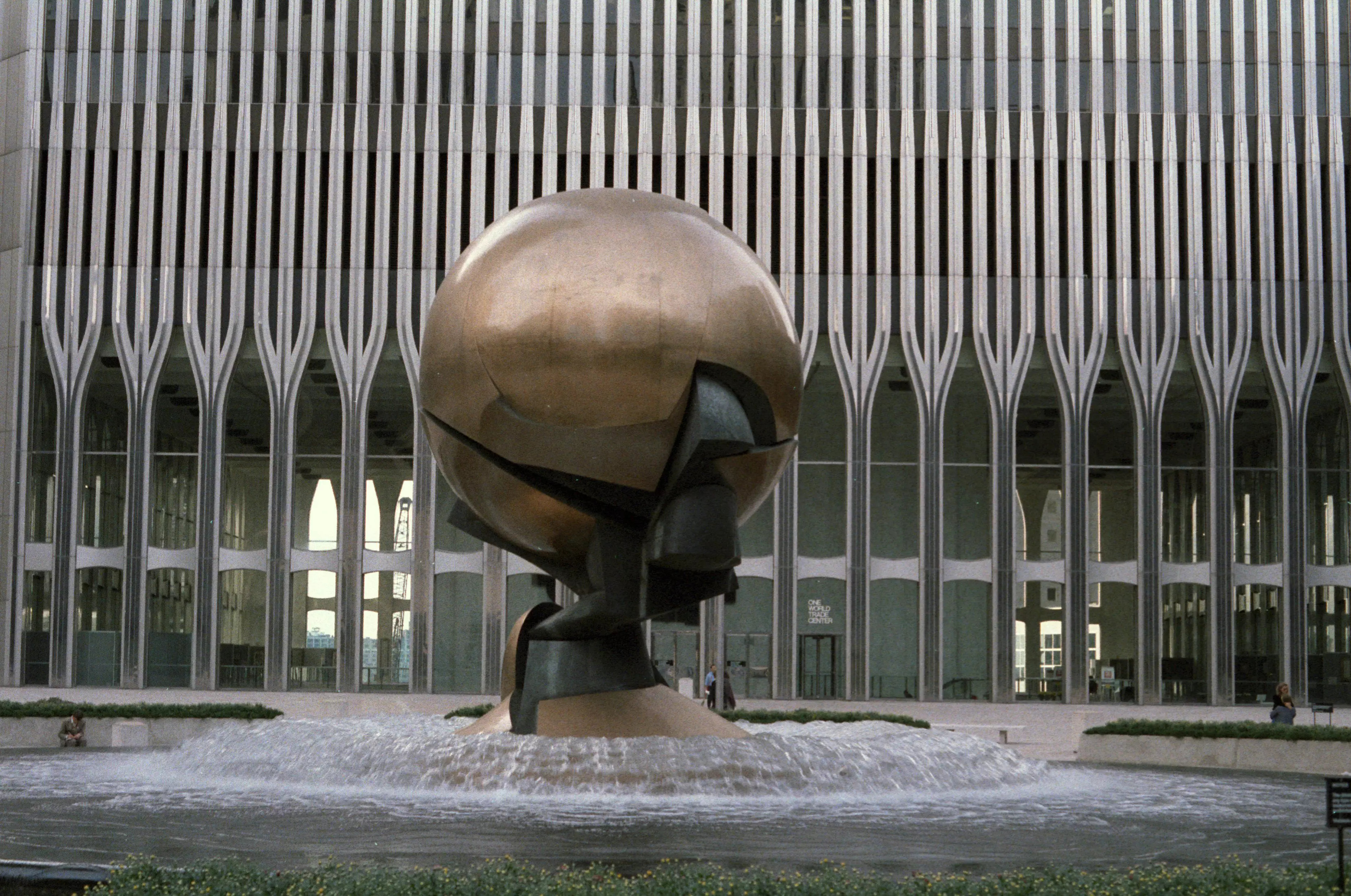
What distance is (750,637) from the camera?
4481 centimetres

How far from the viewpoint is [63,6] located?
Answer: 143ft

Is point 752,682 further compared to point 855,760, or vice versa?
point 752,682

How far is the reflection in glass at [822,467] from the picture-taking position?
145 ft

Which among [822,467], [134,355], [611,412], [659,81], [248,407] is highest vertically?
[659,81]

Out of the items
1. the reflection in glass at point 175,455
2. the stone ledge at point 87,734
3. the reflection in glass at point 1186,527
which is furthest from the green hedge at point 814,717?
the reflection in glass at point 175,455

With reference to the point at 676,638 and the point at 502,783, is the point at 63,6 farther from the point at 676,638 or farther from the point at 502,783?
the point at 502,783

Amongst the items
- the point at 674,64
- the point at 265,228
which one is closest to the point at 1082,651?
the point at 674,64

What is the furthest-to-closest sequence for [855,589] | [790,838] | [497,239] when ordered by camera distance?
[855,589] → [497,239] → [790,838]

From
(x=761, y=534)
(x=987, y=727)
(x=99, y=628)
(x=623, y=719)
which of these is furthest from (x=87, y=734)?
(x=761, y=534)

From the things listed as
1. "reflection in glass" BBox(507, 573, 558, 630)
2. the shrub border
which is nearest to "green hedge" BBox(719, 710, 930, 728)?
the shrub border

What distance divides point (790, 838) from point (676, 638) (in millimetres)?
32582

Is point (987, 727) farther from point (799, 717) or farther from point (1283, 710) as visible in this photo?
point (799, 717)

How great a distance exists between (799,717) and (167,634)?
23.3m

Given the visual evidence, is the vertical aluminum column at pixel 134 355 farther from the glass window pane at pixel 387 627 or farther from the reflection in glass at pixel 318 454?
the glass window pane at pixel 387 627
